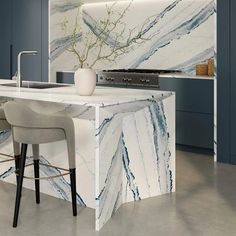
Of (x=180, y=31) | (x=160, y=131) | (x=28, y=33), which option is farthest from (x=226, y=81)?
(x=28, y=33)

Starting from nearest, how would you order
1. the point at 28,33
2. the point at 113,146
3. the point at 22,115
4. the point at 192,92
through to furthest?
the point at 22,115 → the point at 113,146 → the point at 192,92 → the point at 28,33

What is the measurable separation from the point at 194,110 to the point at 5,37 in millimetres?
3468

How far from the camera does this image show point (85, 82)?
3.71m

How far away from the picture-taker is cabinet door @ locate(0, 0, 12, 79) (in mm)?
7520

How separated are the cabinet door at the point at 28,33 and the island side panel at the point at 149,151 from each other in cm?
355

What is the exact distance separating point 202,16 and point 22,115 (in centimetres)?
350

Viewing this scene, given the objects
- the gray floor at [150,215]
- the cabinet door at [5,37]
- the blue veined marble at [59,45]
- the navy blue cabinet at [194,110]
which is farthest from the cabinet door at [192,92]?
the cabinet door at [5,37]

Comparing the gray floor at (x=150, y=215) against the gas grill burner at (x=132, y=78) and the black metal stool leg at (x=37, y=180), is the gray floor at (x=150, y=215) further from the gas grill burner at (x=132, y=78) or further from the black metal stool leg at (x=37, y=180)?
the gas grill burner at (x=132, y=78)

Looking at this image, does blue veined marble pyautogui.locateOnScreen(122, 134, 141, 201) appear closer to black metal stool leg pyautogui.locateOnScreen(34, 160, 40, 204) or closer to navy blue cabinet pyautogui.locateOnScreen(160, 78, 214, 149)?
black metal stool leg pyautogui.locateOnScreen(34, 160, 40, 204)

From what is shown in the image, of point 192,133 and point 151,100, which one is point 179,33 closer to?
point 192,133

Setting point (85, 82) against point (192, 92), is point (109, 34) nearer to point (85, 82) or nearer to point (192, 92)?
point (192, 92)

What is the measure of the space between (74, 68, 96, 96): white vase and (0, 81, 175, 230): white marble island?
75 mm

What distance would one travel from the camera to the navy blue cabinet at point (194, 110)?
217 inches

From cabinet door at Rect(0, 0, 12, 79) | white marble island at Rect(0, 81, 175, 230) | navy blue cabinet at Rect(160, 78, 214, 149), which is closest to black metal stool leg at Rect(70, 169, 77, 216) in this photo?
white marble island at Rect(0, 81, 175, 230)
